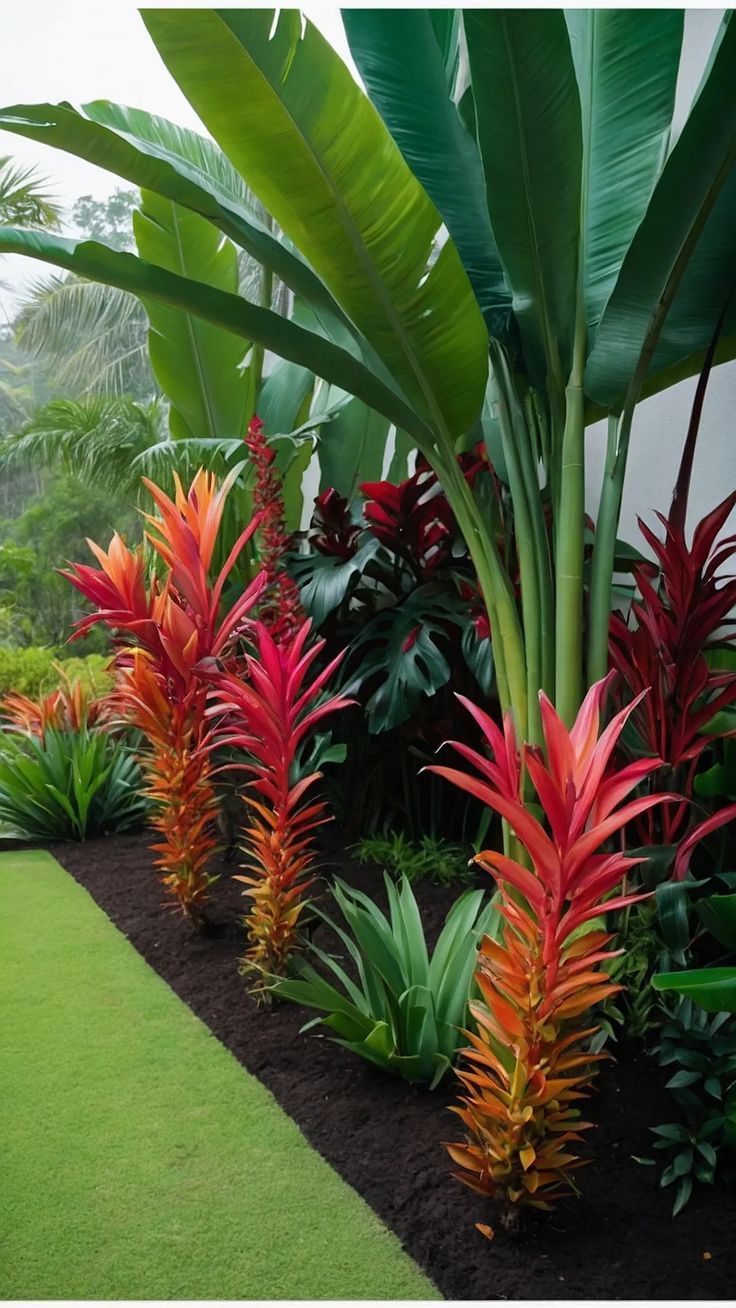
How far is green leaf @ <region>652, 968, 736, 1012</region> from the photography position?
995mm

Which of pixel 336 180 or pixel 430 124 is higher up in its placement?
pixel 430 124

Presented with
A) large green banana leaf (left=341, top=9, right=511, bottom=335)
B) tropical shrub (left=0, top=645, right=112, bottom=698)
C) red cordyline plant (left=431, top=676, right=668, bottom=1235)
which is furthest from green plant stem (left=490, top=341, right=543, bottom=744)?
tropical shrub (left=0, top=645, right=112, bottom=698)

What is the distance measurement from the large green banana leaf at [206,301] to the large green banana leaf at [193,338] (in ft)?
4.27

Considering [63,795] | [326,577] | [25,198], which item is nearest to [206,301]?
[326,577]

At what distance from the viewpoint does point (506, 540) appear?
1.98 m

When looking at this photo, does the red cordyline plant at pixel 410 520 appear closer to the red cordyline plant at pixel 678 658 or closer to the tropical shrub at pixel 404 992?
the red cordyline plant at pixel 678 658

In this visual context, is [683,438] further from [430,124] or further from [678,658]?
[430,124]

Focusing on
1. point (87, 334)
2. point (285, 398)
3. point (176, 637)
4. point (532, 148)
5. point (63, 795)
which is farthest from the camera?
point (87, 334)

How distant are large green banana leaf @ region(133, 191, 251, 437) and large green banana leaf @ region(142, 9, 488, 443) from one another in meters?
1.35

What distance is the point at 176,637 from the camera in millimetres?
1790

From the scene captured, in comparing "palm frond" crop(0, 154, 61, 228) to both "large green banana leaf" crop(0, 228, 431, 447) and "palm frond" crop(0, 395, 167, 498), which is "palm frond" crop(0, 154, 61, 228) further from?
"large green banana leaf" crop(0, 228, 431, 447)

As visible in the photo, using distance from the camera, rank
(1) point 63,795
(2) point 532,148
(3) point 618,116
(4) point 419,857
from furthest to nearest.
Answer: (1) point 63,795 → (4) point 419,857 → (3) point 618,116 → (2) point 532,148

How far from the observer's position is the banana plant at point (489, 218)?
4.28ft

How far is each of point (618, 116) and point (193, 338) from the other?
173 centimetres
